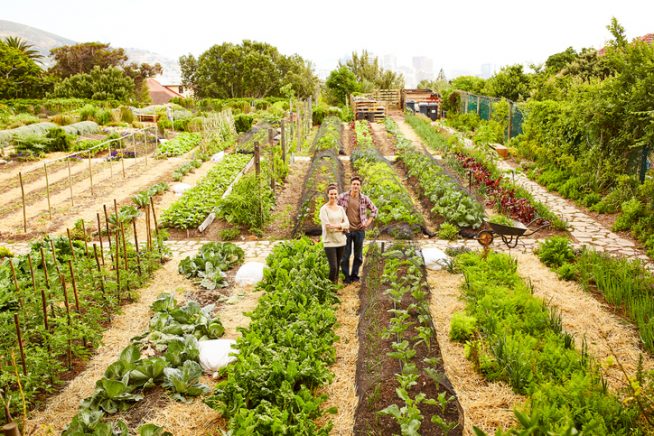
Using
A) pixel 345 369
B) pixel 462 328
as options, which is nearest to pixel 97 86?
pixel 345 369

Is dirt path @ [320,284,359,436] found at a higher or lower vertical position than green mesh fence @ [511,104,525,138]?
lower

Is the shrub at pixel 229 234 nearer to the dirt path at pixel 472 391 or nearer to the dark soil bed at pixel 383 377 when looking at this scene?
the dark soil bed at pixel 383 377

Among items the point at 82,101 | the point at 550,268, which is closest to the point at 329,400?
the point at 550,268

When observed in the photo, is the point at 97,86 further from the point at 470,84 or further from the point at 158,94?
the point at 158,94

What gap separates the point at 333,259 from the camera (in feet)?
22.8

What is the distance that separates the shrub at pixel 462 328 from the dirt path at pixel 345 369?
3.28 feet

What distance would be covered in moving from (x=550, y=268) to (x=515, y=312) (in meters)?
2.36

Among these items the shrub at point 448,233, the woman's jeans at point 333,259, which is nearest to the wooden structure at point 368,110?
the shrub at point 448,233

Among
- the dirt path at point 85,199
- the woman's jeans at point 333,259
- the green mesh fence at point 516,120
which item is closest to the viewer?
the woman's jeans at point 333,259

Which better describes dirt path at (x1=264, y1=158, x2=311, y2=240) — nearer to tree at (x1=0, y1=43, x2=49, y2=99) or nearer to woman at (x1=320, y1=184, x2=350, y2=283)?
woman at (x1=320, y1=184, x2=350, y2=283)

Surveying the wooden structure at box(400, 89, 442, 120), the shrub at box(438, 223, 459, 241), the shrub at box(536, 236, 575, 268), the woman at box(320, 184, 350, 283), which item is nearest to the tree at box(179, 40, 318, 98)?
the wooden structure at box(400, 89, 442, 120)

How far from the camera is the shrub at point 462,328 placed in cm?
557

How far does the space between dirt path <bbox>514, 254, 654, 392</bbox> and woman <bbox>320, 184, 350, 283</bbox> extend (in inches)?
96.6

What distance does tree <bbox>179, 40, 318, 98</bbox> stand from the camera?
53.6 metres
